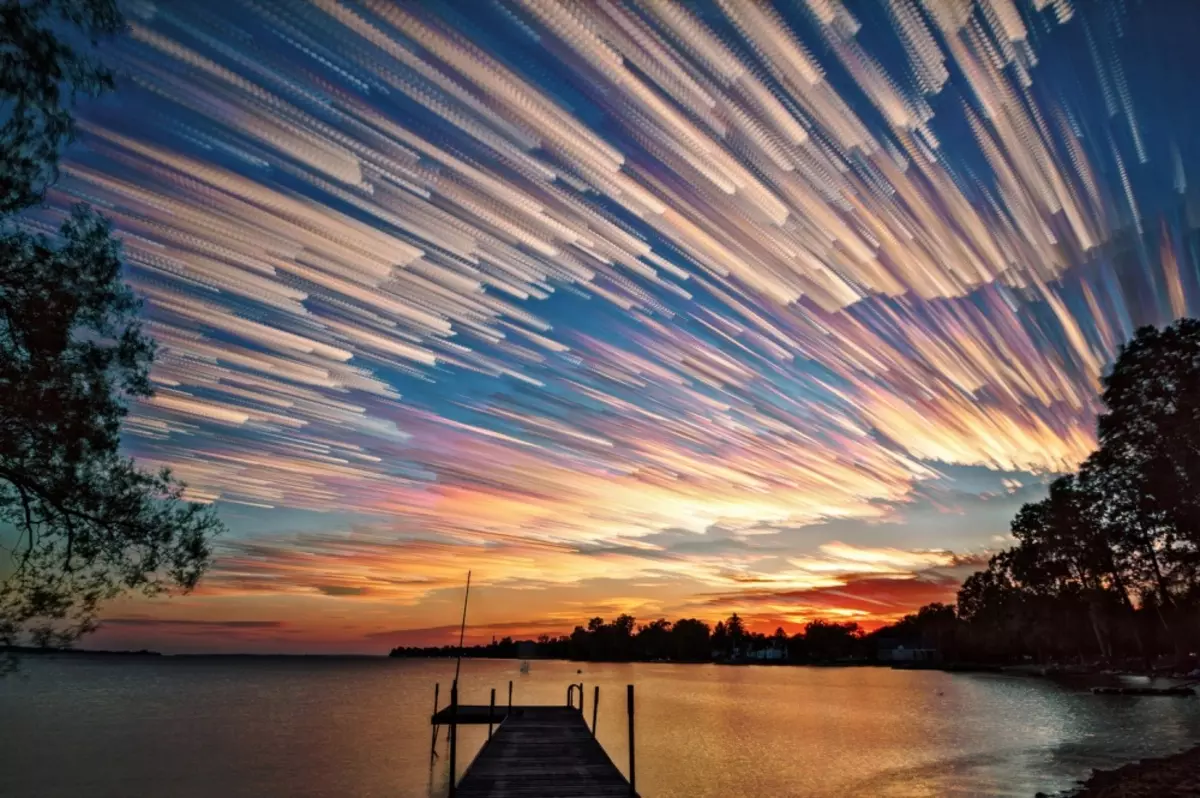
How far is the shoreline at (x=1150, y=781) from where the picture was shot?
19.8 metres

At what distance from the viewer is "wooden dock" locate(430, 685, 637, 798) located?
18.0 metres

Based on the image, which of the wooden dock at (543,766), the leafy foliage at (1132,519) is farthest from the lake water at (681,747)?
the leafy foliage at (1132,519)

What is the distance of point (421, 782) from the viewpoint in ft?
112

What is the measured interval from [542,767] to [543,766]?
18cm

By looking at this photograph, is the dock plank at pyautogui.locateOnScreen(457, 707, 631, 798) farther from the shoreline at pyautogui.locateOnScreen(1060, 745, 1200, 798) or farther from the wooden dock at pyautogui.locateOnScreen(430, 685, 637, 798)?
the shoreline at pyautogui.locateOnScreen(1060, 745, 1200, 798)

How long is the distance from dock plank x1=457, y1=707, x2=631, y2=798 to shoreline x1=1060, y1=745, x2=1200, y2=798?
53.1 ft

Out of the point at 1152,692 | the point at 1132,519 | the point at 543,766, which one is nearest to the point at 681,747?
the point at 543,766

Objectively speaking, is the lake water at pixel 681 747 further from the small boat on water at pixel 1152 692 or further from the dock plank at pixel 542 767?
the dock plank at pixel 542 767

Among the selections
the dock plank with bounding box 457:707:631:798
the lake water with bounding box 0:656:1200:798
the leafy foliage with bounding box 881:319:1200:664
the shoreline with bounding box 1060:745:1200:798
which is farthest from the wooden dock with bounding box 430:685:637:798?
the leafy foliage with bounding box 881:319:1200:664

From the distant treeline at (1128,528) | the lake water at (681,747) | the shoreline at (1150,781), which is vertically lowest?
the lake water at (681,747)

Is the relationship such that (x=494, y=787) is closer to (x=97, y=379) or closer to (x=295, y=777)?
(x=97, y=379)

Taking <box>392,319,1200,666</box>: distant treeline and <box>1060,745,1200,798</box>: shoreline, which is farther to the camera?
<box>392,319,1200,666</box>: distant treeline

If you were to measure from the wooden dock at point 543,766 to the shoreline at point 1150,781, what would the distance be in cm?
1588

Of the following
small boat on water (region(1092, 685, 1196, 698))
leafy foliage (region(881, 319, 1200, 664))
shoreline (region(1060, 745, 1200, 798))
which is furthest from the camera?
small boat on water (region(1092, 685, 1196, 698))
